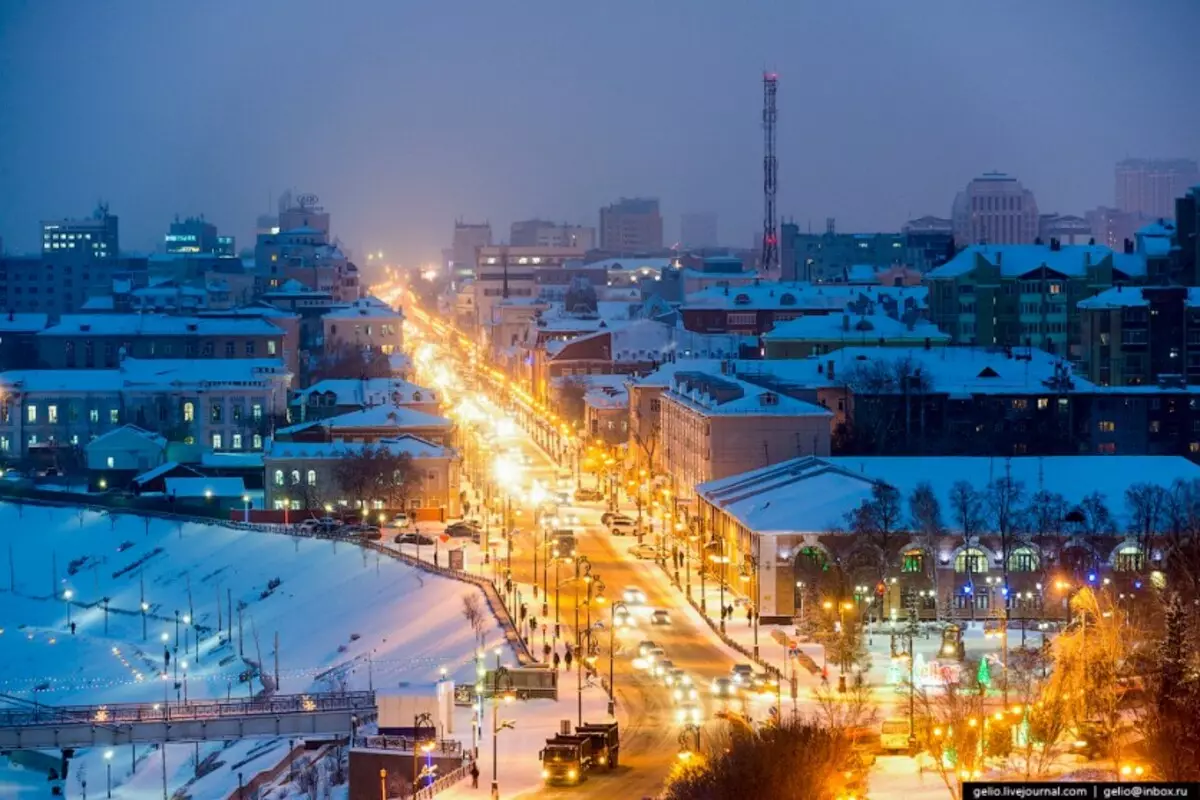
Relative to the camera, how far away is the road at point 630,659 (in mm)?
27797

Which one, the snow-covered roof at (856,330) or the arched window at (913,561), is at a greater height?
the snow-covered roof at (856,330)

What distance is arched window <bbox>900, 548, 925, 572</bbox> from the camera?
3944 cm

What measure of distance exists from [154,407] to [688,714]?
129 feet

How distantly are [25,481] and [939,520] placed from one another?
29.7m

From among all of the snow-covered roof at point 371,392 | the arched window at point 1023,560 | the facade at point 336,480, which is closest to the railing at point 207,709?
the arched window at point 1023,560

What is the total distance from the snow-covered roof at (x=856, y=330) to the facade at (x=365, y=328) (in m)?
24.2

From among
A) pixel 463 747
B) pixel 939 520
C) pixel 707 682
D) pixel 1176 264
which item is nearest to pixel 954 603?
pixel 939 520

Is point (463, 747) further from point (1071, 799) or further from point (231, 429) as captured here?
point (231, 429)

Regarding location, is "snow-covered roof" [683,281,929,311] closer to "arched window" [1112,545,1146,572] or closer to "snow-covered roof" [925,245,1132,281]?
"snow-covered roof" [925,245,1132,281]

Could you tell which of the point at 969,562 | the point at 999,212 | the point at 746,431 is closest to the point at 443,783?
the point at 969,562

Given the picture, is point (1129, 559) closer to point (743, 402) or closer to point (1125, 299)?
point (743, 402)

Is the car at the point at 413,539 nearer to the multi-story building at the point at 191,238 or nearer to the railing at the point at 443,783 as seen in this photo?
the railing at the point at 443,783

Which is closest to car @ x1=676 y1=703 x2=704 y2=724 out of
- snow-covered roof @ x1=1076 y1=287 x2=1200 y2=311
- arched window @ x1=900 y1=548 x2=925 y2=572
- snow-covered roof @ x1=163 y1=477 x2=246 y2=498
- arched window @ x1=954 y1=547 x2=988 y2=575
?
arched window @ x1=900 y1=548 x2=925 y2=572

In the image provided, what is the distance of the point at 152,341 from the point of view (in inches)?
3115
